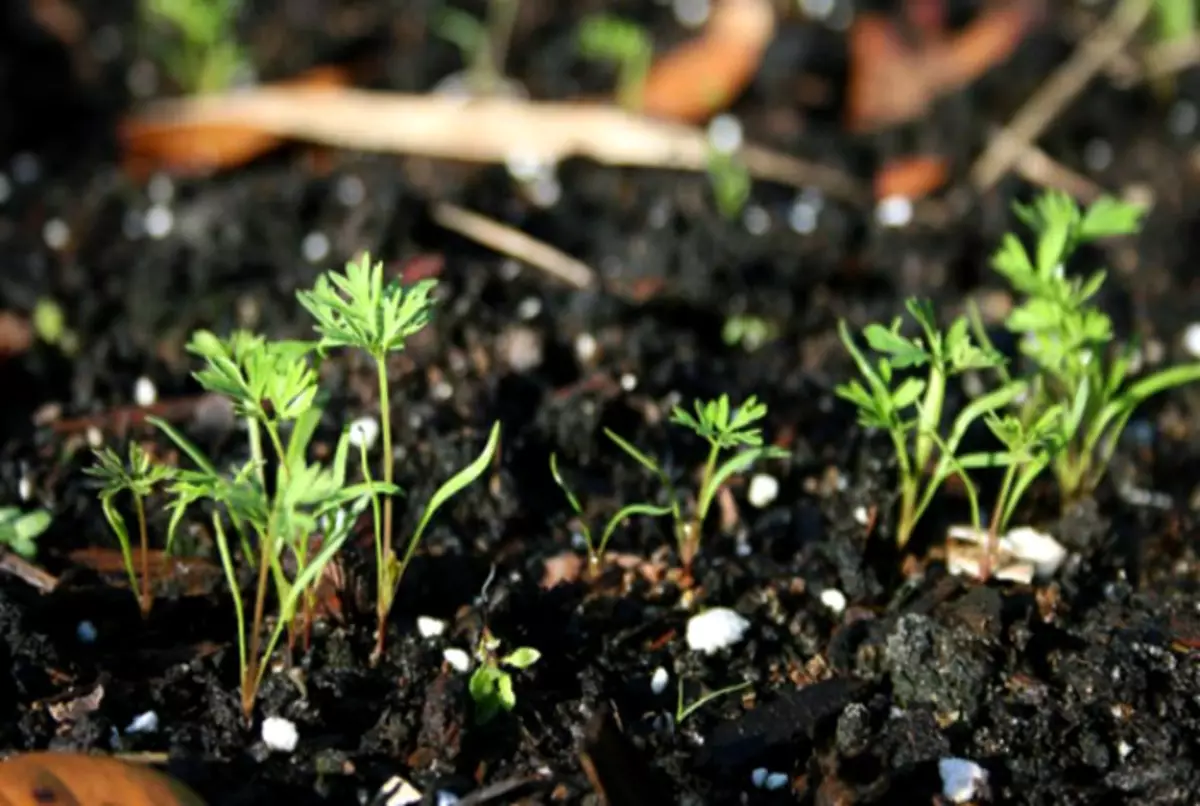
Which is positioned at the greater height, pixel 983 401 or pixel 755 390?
pixel 983 401

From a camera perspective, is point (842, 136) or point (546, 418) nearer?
point (546, 418)

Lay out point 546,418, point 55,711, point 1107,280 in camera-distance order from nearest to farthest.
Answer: point 55,711
point 546,418
point 1107,280

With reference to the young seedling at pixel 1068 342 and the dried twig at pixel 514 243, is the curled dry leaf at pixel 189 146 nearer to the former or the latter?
the dried twig at pixel 514 243

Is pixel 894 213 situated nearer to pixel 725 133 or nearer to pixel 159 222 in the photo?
pixel 725 133

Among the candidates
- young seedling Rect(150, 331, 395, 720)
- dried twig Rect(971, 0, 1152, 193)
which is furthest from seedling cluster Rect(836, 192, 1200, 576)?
dried twig Rect(971, 0, 1152, 193)

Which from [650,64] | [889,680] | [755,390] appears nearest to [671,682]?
[889,680]

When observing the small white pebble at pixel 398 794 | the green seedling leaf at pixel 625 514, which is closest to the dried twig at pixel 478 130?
the green seedling leaf at pixel 625 514

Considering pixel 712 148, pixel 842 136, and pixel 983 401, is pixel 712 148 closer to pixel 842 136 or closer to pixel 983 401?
pixel 842 136
